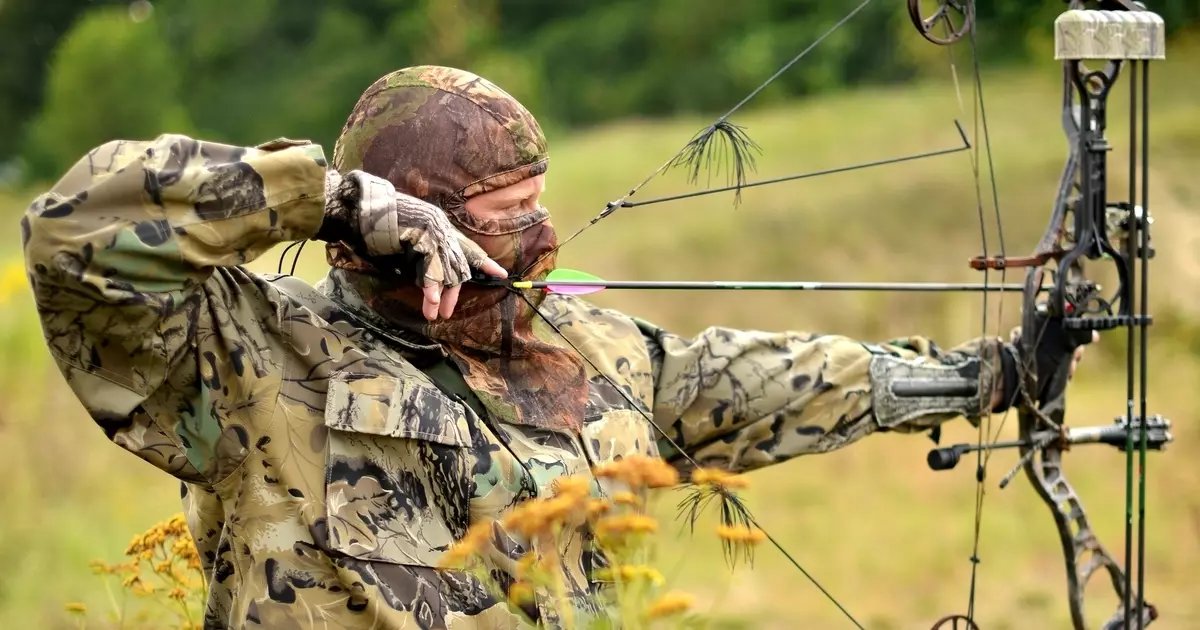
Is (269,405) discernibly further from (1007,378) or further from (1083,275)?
(1083,275)

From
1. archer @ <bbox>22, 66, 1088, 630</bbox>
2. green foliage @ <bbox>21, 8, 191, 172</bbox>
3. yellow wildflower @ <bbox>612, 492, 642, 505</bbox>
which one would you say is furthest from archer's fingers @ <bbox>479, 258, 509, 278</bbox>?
green foliage @ <bbox>21, 8, 191, 172</bbox>

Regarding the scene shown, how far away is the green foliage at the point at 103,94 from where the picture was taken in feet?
61.6

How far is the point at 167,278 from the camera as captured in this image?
8.11 ft

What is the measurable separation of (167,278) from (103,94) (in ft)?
57.5

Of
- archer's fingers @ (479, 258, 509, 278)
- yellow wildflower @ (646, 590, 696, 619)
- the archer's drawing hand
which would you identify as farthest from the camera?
archer's fingers @ (479, 258, 509, 278)

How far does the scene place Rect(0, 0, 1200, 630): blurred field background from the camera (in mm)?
6867

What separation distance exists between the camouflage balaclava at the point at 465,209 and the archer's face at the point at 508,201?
1cm

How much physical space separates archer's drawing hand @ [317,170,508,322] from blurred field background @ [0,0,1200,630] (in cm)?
73

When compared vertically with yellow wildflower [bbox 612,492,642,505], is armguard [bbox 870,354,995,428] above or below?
below

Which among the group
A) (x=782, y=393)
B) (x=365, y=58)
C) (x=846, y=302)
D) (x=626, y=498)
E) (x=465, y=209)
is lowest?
(x=846, y=302)

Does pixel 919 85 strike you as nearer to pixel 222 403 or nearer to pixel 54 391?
pixel 54 391

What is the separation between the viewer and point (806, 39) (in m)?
21.4

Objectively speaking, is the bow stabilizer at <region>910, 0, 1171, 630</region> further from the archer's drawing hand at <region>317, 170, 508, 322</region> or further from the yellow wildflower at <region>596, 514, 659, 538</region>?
the yellow wildflower at <region>596, 514, 659, 538</region>

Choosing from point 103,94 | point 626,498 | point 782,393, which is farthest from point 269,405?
point 103,94
